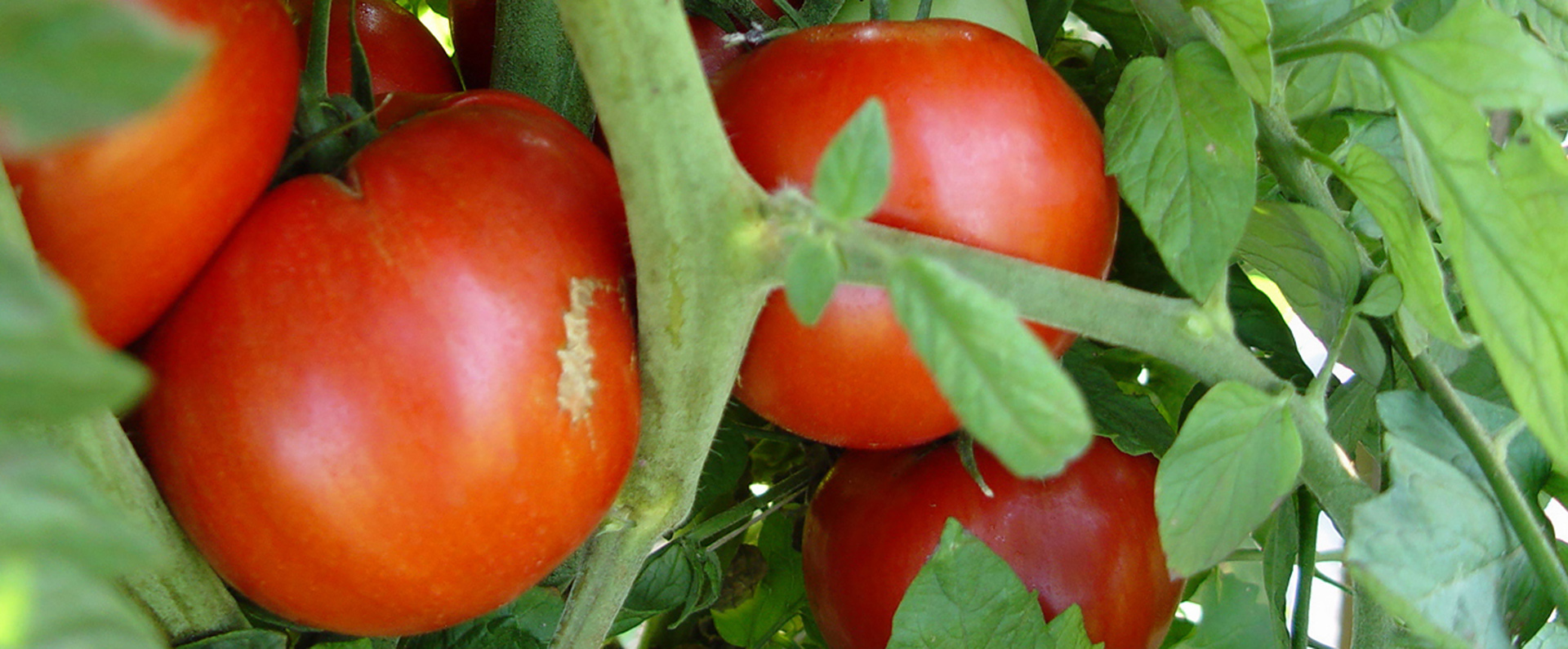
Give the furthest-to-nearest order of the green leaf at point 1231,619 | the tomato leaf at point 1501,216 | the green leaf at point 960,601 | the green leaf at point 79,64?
the green leaf at point 1231,619
the green leaf at point 960,601
the tomato leaf at point 1501,216
the green leaf at point 79,64

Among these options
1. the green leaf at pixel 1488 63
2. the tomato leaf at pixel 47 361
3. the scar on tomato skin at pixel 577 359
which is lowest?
the scar on tomato skin at pixel 577 359

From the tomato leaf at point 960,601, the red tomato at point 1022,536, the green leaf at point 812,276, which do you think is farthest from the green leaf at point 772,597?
the green leaf at point 812,276

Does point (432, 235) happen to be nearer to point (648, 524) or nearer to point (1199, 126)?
point (648, 524)

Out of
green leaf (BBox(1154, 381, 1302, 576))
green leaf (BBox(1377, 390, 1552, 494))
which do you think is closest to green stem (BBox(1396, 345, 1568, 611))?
green leaf (BBox(1377, 390, 1552, 494))

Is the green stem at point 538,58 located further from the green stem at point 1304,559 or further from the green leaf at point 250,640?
the green stem at point 1304,559

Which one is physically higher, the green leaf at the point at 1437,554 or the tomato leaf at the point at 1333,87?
the tomato leaf at the point at 1333,87

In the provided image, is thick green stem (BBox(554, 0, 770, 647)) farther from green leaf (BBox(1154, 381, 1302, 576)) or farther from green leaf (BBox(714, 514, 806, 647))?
green leaf (BBox(714, 514, 806, 647))
